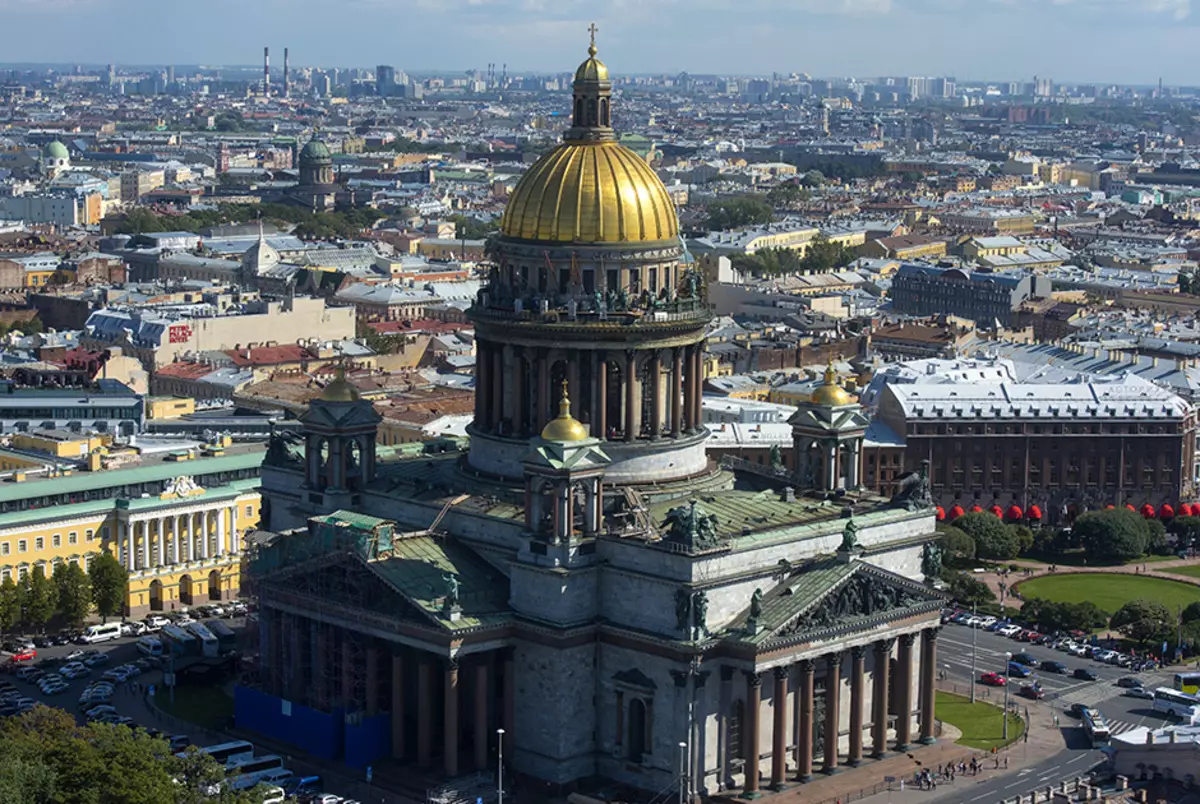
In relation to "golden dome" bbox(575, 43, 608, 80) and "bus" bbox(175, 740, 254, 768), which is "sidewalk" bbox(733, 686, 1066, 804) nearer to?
"bus" bbox(175, 740, 254, 768)

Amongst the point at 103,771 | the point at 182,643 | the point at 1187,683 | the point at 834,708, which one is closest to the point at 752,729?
the point at 834,708

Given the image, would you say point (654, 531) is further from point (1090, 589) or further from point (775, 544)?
point (1090, 589)

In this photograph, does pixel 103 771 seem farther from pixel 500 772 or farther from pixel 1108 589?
pixel 1108 589

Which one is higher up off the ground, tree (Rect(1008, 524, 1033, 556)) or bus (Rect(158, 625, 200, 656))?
bus (Rect(158, 625, 200, 656))

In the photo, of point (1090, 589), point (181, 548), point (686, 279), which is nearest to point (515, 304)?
point (686, 279)

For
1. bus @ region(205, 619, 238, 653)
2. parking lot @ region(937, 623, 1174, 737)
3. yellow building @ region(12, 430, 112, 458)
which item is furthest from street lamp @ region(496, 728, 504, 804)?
yellow building @ region(12, 430, 112, 458)
